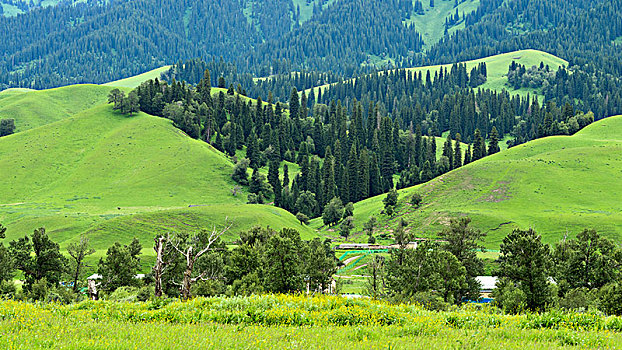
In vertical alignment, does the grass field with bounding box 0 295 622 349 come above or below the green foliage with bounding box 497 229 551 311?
above

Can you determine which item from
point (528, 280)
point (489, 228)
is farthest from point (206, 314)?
point (489, 228)

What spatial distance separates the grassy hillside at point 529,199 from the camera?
5669 inches

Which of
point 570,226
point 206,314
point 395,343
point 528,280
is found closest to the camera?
point 395,343

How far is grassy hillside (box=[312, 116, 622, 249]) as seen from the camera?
14400 centimetres

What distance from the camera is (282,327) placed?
67.9 feet

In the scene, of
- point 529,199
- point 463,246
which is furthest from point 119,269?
point 529,199

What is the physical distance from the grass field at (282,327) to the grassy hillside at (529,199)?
12533 cm

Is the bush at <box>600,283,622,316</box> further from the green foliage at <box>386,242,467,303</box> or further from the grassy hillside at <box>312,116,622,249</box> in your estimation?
the grassy hillside at <box>312,116,622,249</box>

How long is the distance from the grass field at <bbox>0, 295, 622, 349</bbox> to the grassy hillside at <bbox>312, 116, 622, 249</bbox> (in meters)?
125

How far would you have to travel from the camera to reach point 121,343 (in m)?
16.6

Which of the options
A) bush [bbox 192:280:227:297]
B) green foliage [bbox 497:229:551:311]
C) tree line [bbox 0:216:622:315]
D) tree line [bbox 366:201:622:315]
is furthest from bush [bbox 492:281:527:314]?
bush [bbox 192:280:227:297]

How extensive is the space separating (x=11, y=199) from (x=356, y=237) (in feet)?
432

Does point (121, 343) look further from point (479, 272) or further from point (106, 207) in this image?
point (106, 207)

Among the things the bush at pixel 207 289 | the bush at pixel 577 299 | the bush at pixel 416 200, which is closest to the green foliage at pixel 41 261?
the bush at pixel 207 289
